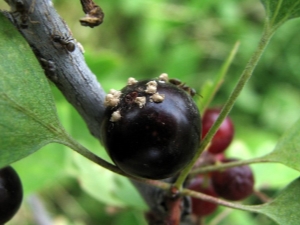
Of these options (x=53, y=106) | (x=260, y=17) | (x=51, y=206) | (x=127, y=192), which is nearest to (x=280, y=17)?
(x=53, y=106)

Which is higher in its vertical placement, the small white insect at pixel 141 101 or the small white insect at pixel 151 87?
the small white insect at pixel 151 87

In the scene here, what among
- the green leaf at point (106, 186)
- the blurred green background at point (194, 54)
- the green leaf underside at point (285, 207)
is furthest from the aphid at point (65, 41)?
the blurred green background at point (194, 54)

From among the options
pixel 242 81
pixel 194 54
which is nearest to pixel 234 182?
pixel 242 81

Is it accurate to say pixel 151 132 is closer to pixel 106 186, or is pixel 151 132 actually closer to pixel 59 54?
pixel 59 54

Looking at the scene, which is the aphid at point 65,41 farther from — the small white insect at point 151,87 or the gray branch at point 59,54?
the small white insect at point 151,87

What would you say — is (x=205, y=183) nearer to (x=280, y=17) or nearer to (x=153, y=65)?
(x=280, y=17)
